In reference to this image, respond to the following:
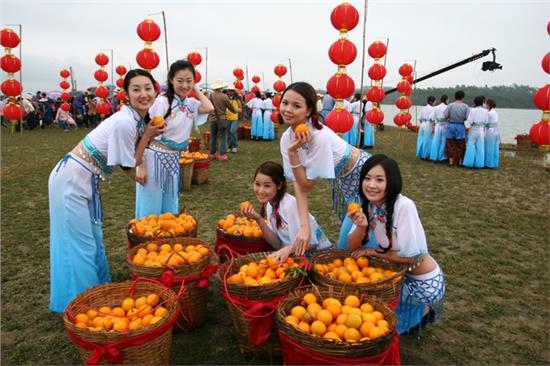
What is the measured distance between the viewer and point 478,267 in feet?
14.2

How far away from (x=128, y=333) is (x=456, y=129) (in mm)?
10955

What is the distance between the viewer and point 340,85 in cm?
567

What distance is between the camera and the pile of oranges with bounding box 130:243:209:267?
2736mm

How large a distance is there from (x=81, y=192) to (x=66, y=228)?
1.02ft

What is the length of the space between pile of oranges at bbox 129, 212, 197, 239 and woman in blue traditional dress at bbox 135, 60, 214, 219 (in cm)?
29

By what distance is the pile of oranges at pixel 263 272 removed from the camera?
8.39 feet

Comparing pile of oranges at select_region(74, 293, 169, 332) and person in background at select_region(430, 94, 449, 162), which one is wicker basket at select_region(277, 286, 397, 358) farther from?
person in background at select_region(430, 94, 449, 162)

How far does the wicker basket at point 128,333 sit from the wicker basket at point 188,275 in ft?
0.34

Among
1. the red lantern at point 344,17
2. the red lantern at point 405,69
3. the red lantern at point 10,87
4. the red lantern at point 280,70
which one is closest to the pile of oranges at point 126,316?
the red lantern at point 344,17

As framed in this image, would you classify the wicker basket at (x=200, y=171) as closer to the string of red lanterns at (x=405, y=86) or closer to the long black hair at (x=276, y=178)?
the long black hair at (x=276, y=178)

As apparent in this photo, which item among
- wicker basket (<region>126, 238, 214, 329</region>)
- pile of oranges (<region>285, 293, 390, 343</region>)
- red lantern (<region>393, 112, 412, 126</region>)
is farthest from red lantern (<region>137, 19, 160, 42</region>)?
red lantern (<region>393, 112, 412, 126</region>)

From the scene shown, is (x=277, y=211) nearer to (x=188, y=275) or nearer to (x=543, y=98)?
(x=188, y=275)

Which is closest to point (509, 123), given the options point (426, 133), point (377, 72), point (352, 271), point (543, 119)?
point (426, 133)

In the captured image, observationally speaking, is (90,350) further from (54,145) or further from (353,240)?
(54,145)
